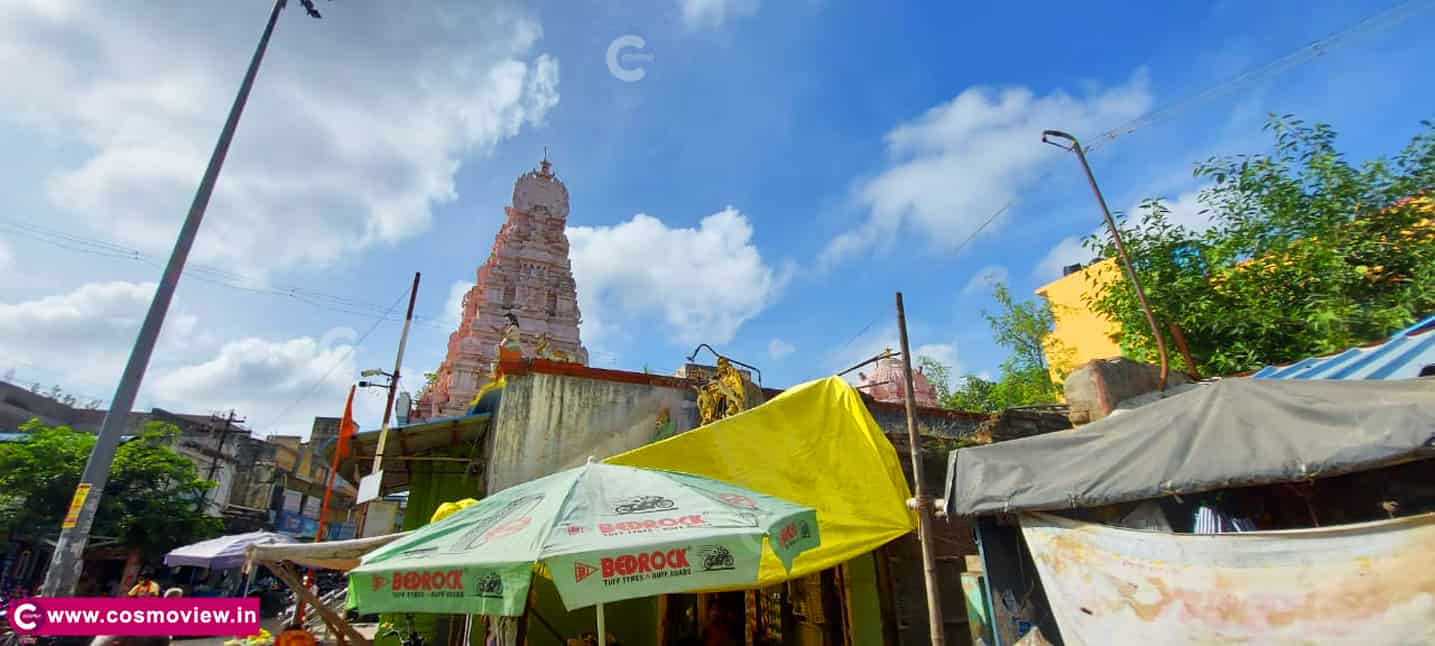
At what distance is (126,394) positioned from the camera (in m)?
5.93

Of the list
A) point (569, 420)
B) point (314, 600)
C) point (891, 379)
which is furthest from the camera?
point (891, 379)

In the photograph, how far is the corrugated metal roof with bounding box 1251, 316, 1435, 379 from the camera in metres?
5.27

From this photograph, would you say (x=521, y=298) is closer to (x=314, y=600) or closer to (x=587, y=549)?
(x=314, y=600)

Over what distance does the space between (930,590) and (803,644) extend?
358 cm

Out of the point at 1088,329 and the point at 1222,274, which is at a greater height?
the point at 1088,329

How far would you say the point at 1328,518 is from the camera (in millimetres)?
4215

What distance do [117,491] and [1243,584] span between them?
29126 millimetres

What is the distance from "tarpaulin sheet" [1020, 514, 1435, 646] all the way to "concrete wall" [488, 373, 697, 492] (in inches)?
277

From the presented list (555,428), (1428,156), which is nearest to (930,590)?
(555,428)

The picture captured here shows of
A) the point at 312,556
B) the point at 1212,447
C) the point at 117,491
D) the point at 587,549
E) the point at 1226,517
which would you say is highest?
the point at 117,491

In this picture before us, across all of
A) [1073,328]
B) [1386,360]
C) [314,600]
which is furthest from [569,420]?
[1073,328]

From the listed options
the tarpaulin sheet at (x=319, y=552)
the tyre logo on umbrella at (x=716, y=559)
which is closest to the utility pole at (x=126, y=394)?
the tarpaulin sheet at (x=319, y=552)

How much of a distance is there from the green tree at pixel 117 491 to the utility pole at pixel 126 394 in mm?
18261

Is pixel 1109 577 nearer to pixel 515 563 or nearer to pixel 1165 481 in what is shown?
pixel 1165 481
